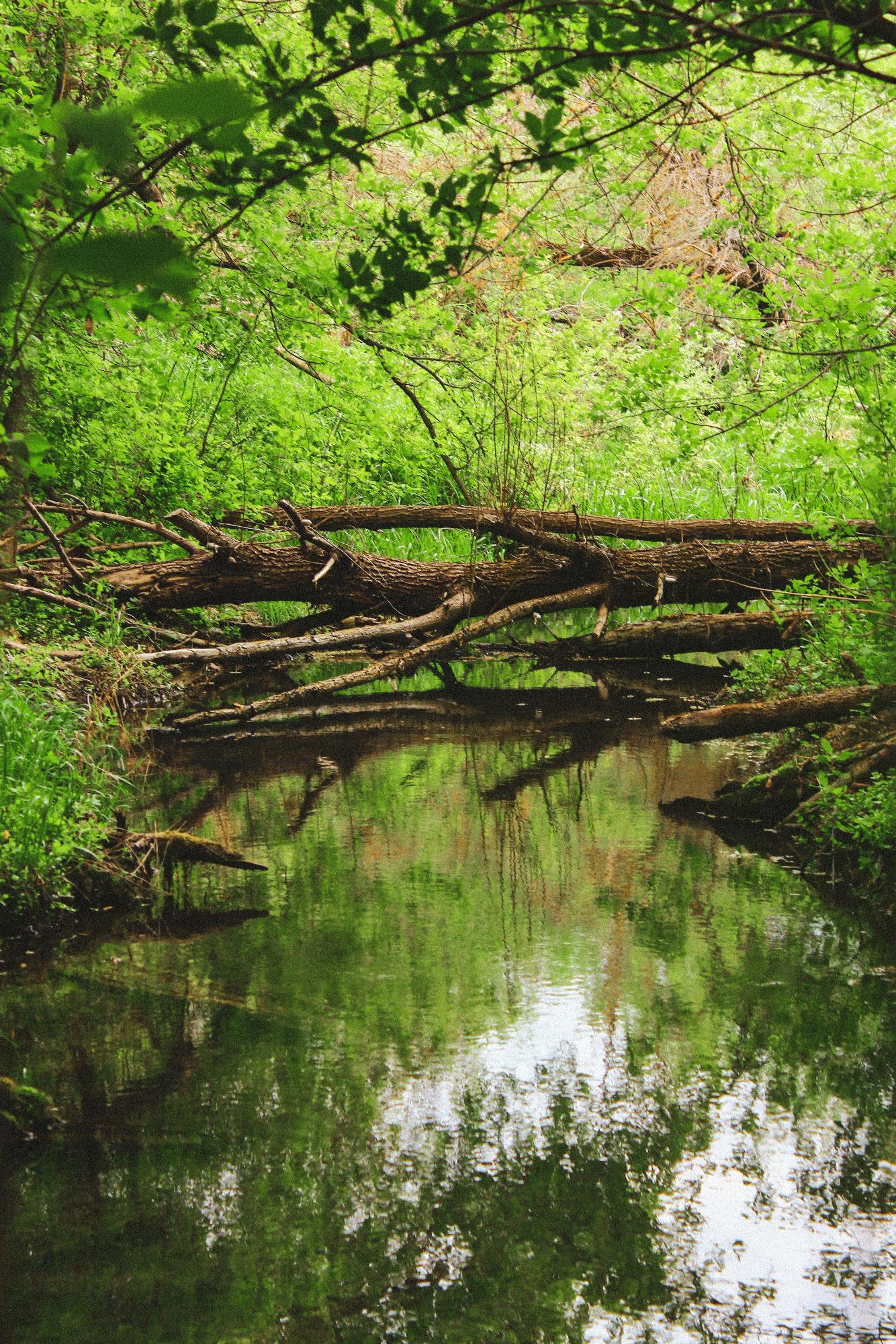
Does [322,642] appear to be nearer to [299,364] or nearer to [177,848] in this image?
[299,364]

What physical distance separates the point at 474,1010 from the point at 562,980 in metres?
0.41

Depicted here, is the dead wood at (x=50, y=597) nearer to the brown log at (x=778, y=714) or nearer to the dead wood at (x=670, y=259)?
the brown log at (x=778, y=714)

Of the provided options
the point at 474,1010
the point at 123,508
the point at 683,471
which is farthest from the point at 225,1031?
the point at 683,471

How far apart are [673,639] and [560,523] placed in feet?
4.70

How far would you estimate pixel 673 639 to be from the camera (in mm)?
10281

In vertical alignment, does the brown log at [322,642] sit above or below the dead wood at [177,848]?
above

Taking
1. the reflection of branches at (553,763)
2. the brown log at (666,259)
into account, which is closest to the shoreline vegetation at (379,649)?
the reflection of branches at (553,763)

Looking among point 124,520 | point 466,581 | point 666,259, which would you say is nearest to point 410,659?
point 466,581

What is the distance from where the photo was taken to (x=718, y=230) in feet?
25.1

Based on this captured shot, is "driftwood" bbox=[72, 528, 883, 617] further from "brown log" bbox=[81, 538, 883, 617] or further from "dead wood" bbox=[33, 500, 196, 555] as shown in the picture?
"dead wood" bbox=[33, 500, 196, 555]

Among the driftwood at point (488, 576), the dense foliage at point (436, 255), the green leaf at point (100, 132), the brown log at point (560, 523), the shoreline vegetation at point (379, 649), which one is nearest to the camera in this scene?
the green leaf at point (100, 132)

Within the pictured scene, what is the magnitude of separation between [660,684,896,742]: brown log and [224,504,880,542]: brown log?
3.75 meters

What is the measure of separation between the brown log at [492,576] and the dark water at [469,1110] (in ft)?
13.1

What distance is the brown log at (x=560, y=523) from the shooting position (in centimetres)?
1011
